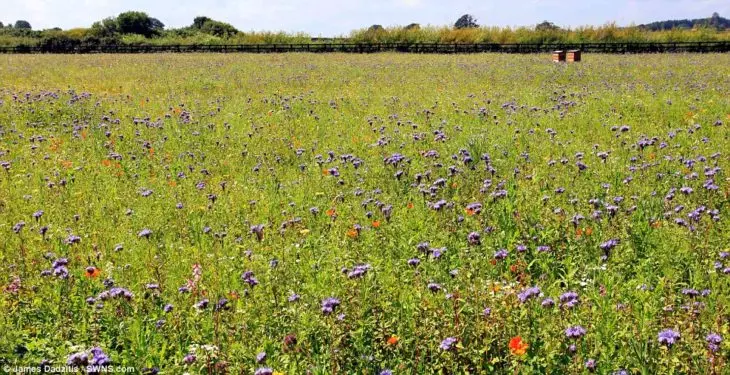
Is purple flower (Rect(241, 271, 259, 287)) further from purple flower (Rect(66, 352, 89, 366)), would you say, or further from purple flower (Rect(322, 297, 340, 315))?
purple flower (Rect(66, 352, 89, 366))

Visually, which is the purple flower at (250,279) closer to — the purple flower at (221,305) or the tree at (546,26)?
the purple flower at (221,305)

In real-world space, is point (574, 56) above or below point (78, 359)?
above

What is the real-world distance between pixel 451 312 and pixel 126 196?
4.85m

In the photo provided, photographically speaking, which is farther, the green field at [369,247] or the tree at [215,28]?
the tree at [215,28]

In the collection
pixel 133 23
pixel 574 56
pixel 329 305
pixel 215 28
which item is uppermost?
pixel 133 23

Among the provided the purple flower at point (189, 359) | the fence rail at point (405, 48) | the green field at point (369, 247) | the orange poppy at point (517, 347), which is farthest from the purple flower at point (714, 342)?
the fence rail at point (405, 48)

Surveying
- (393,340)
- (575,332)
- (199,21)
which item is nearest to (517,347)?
(575,332)

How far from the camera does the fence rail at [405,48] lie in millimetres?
37938

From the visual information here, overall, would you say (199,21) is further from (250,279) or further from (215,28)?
(250,279)

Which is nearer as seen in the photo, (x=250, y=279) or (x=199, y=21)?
(x=250, y=279)

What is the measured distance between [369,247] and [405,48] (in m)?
43.8

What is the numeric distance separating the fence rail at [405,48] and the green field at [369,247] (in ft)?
101

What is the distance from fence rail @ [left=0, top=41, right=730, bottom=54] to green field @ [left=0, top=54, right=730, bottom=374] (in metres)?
30.8

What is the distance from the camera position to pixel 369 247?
5188 millimetres
